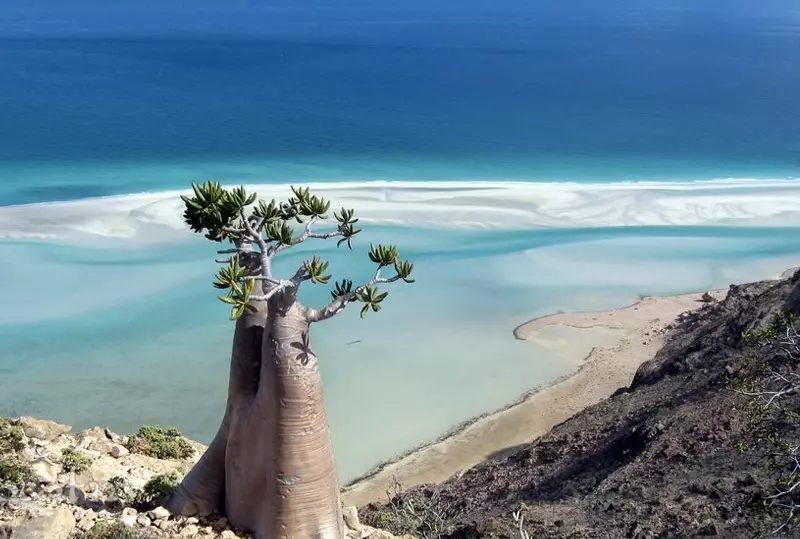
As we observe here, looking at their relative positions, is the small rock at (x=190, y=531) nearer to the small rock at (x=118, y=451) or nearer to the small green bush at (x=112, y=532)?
the small green bush at (x=112, y=532)

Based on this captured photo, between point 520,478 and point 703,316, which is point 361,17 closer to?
point 703,316

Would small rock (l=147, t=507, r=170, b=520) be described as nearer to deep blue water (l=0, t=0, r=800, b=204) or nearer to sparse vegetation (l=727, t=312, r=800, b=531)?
sparse vegetation (l=727, t=312, r=800, b=531)

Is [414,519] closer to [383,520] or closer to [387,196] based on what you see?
[383,520]

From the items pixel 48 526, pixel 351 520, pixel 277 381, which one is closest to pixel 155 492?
pixel 48 526

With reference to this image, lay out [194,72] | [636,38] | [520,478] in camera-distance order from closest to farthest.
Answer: [520,478], [194,72], [636,38]

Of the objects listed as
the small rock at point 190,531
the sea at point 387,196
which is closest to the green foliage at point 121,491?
the small rock at point 190,531

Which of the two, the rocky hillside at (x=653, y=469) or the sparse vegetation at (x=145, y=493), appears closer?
the sparse vegetation at (x=145, y=493)

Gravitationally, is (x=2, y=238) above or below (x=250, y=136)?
below

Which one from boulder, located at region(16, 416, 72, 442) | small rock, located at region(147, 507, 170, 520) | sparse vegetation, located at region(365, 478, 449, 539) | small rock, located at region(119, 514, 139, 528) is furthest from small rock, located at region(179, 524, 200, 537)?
boulder, located at region(16, 416, 72, 442)

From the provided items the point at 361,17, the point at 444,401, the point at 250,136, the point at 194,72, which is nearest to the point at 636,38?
the point at 361,17
